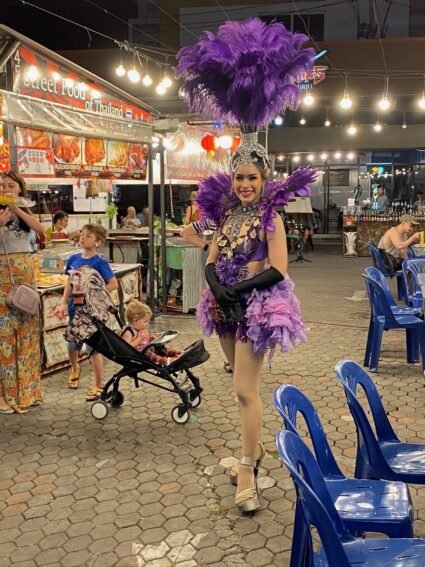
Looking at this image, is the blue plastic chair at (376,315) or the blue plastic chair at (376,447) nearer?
the blue plastic chair at (376,447)

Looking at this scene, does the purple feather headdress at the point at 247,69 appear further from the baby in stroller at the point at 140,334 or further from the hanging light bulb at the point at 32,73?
the hanging light bulb at the point at 32,73

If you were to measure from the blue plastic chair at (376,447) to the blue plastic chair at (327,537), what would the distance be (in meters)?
0.60

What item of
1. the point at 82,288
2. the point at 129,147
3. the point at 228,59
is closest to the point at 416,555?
the point at 228,59

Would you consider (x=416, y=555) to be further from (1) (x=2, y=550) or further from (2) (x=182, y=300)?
(2) (x=182, y=300)

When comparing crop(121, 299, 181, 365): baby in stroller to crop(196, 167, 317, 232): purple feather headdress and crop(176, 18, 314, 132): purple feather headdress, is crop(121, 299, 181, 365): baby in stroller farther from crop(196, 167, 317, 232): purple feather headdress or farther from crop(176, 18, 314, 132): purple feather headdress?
crop(176, 18, 314, 132): purple feather headdress

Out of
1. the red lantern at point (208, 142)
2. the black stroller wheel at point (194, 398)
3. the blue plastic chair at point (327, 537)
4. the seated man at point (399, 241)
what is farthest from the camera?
the red lantern at point (208, 142)

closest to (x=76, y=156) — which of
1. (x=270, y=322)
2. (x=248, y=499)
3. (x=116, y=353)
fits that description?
(x=116, y=353)

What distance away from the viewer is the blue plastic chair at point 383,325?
18.2 feet

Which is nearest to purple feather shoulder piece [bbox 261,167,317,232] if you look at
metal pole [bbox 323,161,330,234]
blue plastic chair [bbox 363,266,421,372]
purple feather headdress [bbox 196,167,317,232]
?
purple feather headdress [bbox 196,167,317,232]

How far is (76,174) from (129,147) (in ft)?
4.09

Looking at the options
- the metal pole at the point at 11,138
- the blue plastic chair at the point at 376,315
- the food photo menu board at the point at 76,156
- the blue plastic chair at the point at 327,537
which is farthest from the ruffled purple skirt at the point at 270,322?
the food photo menu board at the point at 76,156

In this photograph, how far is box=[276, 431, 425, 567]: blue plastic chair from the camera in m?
1.75

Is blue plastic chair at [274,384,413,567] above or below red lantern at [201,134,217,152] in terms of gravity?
below

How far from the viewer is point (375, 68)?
55.5 ft
